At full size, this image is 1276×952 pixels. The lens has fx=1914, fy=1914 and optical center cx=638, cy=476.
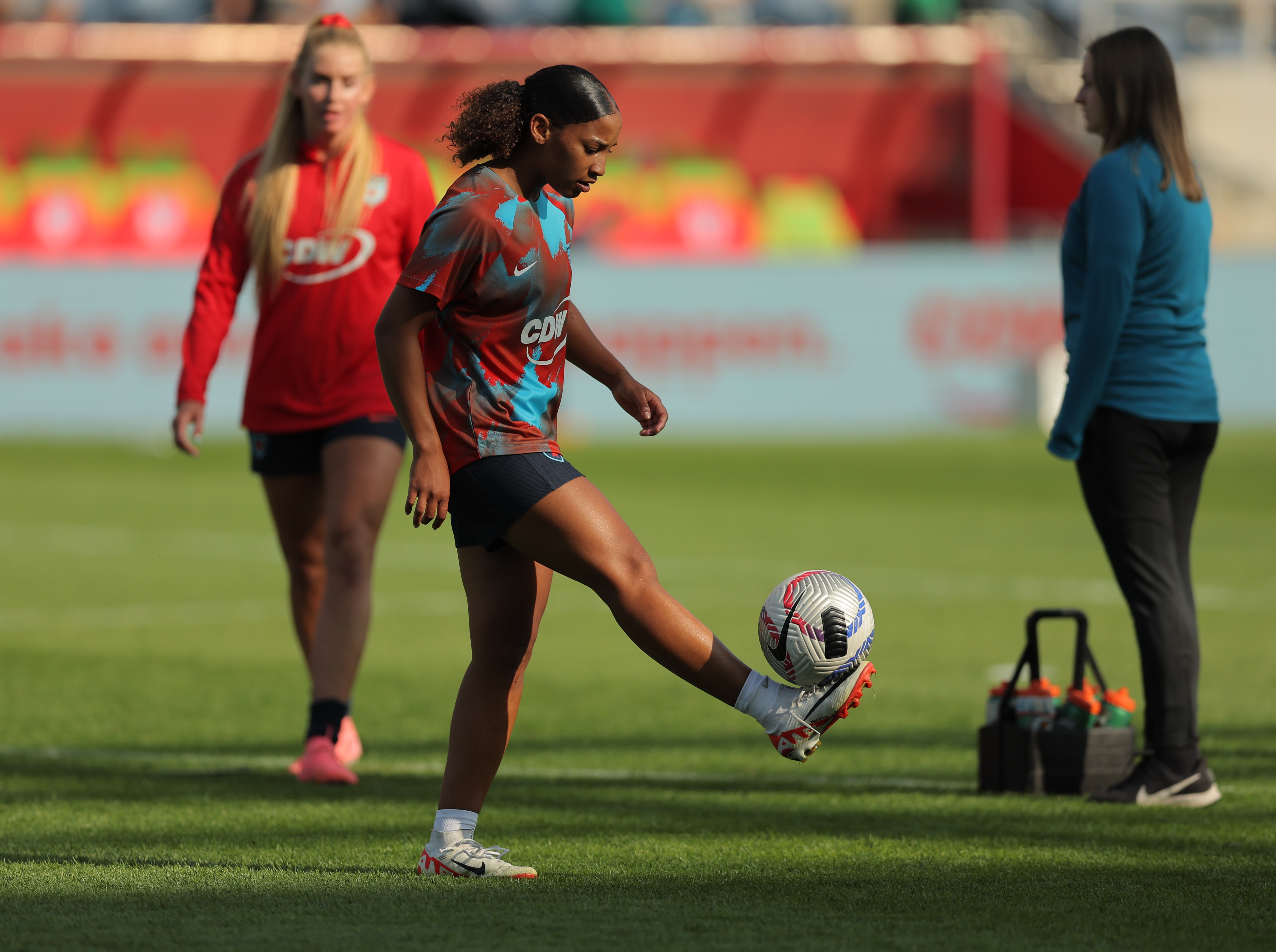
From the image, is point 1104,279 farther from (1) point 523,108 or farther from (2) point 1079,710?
(1) point 523,108

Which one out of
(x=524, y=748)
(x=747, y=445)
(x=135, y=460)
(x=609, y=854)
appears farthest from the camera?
(x=747, y=445)

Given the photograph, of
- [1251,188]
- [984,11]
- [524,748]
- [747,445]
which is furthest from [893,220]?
[524,748]

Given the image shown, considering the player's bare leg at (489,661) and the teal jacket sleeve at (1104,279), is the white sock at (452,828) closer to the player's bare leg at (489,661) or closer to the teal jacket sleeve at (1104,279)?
the player's bare leg at (489,661)

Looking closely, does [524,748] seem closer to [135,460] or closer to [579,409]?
[135,460]

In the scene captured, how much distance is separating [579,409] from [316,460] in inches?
730

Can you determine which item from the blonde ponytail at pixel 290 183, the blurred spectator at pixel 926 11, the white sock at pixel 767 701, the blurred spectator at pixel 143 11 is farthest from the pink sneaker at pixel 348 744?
the blurred spectator at pixel 926 11

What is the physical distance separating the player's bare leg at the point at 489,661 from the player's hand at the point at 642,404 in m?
0.51

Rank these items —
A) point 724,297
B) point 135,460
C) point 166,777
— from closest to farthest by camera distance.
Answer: point 166,777, point 135,460, point 724,297

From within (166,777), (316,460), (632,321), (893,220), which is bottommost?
(166,777)

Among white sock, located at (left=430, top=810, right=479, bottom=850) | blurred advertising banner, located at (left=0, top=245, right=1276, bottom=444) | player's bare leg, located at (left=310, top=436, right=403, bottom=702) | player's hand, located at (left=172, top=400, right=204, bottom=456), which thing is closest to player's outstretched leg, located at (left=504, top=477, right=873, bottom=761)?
white sock, located at (left=430, top=810, right=479, bottom=850)

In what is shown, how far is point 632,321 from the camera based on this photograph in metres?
25.2

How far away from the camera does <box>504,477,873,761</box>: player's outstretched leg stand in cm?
451

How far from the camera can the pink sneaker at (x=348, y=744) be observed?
21.4ft

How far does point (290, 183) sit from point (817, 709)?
3035mm
